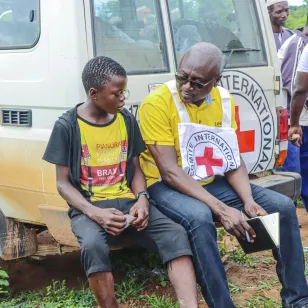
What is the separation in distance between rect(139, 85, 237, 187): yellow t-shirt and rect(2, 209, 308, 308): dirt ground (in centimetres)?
91

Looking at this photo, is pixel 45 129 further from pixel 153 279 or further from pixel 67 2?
pixel 153 279

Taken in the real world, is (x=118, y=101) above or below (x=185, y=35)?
below

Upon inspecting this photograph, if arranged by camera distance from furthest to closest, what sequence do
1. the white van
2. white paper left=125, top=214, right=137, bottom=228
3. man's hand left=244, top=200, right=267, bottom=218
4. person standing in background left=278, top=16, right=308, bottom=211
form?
person standing in background left=278, top=16, right=308, bottom=211, the white van, man's hand left=244, top=200, right=267, bottom=218, white paper left=125, top=214, right=137, bottom=228

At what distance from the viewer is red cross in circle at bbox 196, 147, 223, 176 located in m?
3.51

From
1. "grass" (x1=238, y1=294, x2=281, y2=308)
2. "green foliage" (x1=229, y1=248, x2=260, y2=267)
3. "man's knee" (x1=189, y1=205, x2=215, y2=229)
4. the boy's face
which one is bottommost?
"grass" (x1=238, y1=294, x2=281, y2=308)

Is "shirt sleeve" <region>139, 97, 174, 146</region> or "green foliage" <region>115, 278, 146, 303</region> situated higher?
"shirt sleeve" <region>139, 97, 174, 146</region>

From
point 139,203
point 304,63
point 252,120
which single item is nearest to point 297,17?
point 304,63

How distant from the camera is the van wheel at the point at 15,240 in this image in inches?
150

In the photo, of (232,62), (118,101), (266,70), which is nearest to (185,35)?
(232,62)

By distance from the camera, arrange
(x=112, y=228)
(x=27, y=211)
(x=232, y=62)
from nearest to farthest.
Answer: (x=112, y=228) < (x=27, y=211) < (x=232, y=62)

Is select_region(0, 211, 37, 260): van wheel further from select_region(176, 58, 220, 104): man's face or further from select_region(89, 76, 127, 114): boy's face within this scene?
select_region(176, 58, 220, 104): man's face

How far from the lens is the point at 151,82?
3625 millimetres

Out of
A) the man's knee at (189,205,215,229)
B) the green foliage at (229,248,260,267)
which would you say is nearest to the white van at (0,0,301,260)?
the green foliage at (229,248,260,267)

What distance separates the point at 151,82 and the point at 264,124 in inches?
37.6
